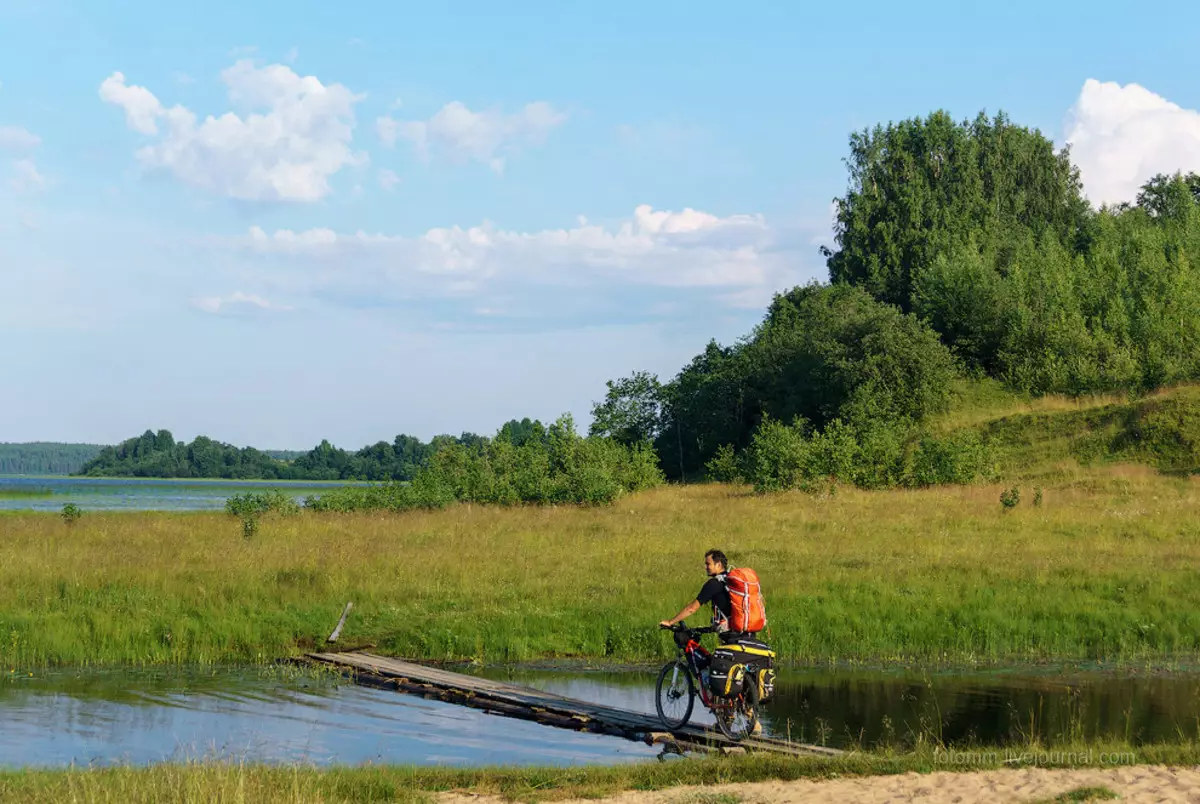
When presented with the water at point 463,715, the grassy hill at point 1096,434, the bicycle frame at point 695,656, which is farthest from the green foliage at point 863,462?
the bicycle frame at point 695,656

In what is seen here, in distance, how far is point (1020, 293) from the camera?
2778 inches

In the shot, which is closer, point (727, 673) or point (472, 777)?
point (472, 777)

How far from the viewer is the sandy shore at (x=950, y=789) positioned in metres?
10.5

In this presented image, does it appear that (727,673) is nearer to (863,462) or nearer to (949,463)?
(949,463)

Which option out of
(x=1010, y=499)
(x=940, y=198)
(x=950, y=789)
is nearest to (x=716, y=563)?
(x=950, y=789)

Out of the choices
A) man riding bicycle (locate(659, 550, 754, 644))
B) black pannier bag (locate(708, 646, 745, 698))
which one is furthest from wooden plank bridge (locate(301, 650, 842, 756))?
man riding bicycle (locate(659, 550, 754, 644))

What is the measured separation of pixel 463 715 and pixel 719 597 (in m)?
4.35

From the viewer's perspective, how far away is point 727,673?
524 inches

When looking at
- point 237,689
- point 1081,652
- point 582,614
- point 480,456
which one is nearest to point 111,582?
point 237,689

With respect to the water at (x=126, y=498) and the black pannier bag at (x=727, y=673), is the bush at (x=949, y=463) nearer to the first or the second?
the black pannier bag at (x=727, y=673)

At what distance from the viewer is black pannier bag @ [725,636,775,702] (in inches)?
526

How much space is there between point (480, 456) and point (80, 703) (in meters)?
36.0

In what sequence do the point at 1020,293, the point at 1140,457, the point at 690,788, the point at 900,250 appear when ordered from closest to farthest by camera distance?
the point at 690,788, the point at 1140,457, the point at 1020,293, the point at 900,250

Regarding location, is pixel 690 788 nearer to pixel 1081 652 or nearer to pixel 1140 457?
pixel 1081 652
